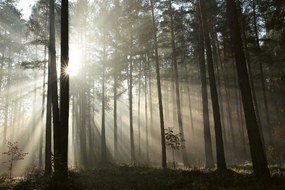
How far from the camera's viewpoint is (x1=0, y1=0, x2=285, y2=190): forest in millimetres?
11859

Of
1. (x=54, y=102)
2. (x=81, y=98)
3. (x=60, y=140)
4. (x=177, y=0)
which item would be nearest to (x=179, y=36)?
(x=177, y=0)

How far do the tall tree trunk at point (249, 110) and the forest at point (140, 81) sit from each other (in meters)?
0.04

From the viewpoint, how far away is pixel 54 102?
47.9ft

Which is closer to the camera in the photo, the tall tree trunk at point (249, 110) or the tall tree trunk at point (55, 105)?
the tall tree trunk at point (55, 105)

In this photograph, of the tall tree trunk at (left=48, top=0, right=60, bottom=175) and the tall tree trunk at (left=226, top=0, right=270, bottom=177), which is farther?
the tall tree trunk at (left=226, top=0, right=270, bottom=177)

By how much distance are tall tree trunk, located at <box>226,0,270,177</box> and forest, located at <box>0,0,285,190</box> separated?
0.13 feet

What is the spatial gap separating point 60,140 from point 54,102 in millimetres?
3731

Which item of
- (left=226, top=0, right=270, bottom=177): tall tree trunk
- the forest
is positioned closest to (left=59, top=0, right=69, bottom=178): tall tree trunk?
the forest

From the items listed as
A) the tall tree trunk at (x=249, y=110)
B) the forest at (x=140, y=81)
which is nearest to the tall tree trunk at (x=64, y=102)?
the forest at (x=140, y=81)

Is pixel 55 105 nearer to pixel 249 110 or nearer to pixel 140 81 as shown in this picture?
pixel 249 110

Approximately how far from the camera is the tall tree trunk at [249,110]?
11.6 metres

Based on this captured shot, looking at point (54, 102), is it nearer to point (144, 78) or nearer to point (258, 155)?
point (258, 155)

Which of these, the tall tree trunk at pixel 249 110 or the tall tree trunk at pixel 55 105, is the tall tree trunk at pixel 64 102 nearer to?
the tall tree trunk at pixel 55 105

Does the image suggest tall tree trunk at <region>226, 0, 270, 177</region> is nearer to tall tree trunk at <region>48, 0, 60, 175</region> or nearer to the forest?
the forest
